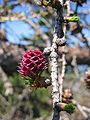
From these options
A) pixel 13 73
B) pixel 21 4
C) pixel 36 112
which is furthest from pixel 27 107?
pixel 21 4

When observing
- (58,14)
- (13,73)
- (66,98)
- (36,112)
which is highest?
(58,14)

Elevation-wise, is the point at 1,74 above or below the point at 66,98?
below

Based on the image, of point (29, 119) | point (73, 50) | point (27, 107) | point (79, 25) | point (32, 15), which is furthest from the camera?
point (73, 50)

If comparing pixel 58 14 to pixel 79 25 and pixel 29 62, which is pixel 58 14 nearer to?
pixel 29 62

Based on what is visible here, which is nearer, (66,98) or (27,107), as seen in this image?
(66,98)

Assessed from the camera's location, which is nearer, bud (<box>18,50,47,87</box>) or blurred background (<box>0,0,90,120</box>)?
bud (<box>18,50,47,87</box>)

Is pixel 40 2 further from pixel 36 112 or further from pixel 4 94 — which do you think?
pixel 36 112

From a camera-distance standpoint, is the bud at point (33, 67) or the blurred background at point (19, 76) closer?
the bud at point (33, 67)

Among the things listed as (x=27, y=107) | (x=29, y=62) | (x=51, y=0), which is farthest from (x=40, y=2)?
(x=27, y=107)

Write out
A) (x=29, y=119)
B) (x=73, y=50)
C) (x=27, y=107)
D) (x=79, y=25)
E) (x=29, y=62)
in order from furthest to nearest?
(x=73, y=50) < (x=27, y=107) < (x=29, y=119) < (x=79, y=25) < (x=29, y=62)

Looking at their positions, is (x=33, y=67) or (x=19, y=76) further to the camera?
(x=19, y=76)
